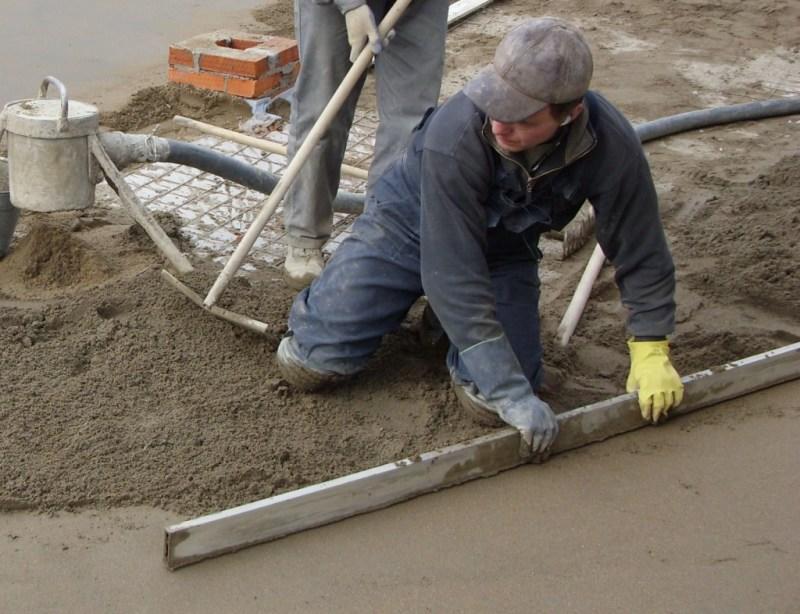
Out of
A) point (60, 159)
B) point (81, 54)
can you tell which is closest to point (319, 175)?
point (60, 159)

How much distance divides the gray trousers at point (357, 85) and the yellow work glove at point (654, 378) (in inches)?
49.1

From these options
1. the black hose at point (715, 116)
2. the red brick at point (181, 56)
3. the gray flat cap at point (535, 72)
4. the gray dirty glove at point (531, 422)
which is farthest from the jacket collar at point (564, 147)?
the red brick at point (181, 56)

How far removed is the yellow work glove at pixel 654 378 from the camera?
3535mm

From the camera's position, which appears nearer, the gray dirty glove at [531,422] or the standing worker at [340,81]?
the gray dirty glove at [531,422]

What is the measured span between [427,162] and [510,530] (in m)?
1.08

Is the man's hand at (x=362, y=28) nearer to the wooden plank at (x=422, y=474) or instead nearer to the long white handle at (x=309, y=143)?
the long white handle at (x=309, y=143)

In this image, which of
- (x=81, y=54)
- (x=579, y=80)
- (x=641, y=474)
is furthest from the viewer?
(x=81, y=54)

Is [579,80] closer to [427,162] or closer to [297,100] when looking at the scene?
[427,162]

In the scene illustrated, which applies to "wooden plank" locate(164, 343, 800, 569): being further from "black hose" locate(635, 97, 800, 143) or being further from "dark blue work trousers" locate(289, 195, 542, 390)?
"black hose" locate(635, 97, 800, 143)

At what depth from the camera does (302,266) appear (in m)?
4.46

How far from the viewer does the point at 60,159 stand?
13.1 ft

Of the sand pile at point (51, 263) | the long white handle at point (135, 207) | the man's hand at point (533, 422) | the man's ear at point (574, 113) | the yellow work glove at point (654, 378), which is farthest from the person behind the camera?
the sand pile at point (51, 263)

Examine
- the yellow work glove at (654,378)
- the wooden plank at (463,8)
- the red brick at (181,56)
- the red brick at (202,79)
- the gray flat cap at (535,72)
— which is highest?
the gray flat cap at (535,72)

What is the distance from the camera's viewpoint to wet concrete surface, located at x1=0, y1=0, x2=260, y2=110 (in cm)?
636
